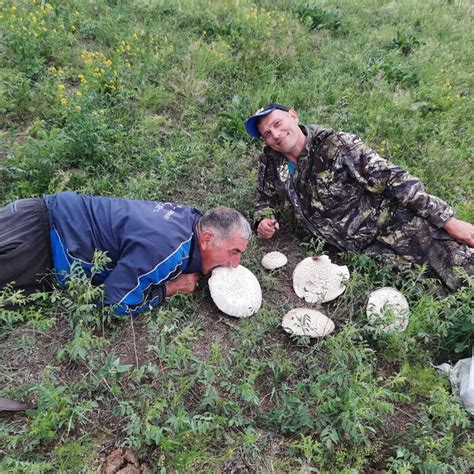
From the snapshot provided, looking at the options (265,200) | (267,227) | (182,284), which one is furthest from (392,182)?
(182,284)

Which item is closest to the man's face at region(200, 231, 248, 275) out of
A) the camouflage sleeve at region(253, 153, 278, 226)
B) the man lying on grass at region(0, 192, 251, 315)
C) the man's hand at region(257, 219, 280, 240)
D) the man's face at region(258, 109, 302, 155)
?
the man lying on grass at region(0, 192, 251, 315)

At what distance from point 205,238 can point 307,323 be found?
0.97 meters

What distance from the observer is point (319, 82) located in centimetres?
629

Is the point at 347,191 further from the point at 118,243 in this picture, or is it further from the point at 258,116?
the point at 118,243

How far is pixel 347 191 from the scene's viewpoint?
4066 mm

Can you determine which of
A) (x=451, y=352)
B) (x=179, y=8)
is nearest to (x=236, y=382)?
(x=451, y=352)

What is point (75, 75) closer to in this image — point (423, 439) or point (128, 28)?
point (128, 28)

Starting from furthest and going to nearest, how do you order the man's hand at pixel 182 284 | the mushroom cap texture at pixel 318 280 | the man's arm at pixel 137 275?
the mushroom cap texture at pixel 318 280, the man's hand at pixel 182 284, the man's arm at pixel 137 275

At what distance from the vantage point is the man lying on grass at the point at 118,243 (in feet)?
10.2

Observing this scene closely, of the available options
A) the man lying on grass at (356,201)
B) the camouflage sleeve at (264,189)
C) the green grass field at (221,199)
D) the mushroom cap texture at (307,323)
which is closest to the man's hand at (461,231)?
the man lying on grass at (356,201)

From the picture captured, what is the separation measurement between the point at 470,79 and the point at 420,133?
2153 millimetres

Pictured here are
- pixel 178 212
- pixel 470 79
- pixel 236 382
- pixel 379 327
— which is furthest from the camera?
pixel 470 79

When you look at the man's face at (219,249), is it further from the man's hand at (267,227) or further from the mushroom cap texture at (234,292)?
the man's hand at (267,227)

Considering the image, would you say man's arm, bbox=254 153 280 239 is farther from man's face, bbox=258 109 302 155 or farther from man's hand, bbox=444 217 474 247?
man's hand, bbox=444 217 474 247
